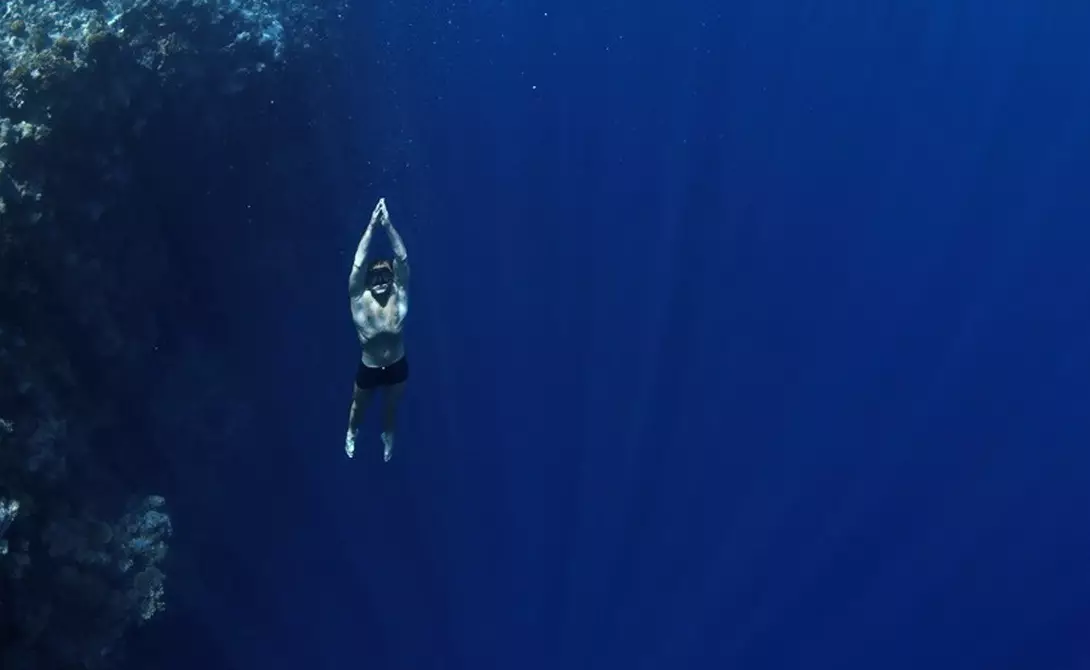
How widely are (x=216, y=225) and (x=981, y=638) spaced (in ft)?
58.5

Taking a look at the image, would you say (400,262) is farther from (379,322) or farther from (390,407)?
(390,407)

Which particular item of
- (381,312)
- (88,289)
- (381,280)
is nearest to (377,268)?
(381,280)

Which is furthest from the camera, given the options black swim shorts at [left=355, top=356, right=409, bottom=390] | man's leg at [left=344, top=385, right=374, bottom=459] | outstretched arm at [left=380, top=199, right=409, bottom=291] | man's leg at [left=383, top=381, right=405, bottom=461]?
man's leg at [left=383, top=381, right=405, bottom=461]

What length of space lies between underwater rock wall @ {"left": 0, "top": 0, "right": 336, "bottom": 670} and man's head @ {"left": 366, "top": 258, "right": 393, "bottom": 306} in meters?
3.44

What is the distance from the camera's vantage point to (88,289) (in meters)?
8.60

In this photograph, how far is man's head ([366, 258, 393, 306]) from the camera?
263 inches

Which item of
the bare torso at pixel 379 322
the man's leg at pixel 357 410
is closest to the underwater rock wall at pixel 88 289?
the man's leg at pixel 357 410

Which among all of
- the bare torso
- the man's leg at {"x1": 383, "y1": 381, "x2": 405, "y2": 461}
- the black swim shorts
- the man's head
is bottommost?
the man's leg at {"x1": 383, "y1": 381, "x2": 405, "y2": 461}

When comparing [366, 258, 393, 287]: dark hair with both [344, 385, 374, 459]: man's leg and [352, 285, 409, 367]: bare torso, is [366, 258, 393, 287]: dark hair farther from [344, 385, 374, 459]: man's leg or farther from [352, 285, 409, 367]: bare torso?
[344, 385, 374, 459]: man's leg

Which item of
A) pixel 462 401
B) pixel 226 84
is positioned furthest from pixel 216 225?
pixel 462 401

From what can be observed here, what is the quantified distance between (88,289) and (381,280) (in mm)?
3920

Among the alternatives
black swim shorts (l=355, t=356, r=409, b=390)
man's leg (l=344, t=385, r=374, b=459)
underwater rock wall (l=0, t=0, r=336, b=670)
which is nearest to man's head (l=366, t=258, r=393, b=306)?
black swim shorts (l=355, t=356, r=409, b=390)

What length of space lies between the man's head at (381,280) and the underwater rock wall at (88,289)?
11.3 feet

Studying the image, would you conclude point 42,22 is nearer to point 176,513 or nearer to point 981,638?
point 176,513
